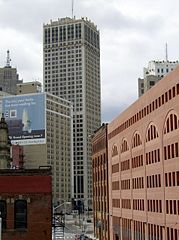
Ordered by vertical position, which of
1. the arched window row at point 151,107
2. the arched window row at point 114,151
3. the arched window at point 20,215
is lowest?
the arched window at point 20,215

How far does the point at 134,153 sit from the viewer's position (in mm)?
80812

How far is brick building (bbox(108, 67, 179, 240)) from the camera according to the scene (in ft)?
195

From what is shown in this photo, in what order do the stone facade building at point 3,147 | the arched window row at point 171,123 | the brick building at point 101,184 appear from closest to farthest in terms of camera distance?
the arched window row at point 171,123, the stone facade building at point 3,147, the brick building at point 101,184

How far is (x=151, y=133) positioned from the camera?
69.6 m

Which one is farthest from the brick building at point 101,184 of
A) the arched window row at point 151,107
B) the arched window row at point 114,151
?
the arched window row at point 151,107

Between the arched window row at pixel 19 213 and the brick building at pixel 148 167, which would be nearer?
the arched window row at pixel 19 213

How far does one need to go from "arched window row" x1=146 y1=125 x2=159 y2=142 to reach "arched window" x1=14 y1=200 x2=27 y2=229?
66.1 ft

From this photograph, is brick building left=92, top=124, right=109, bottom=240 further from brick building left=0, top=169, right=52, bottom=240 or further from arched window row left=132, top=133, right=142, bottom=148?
brick building left=0, top=169, right=52, bottom=240

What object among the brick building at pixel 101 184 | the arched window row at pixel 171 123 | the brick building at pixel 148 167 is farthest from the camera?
the brick building at pixel 101 184

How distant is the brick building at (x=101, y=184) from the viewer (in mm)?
106562

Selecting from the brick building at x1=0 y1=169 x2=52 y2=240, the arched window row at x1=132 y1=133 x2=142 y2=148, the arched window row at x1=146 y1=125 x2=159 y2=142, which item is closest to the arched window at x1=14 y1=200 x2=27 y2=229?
the brick building at x1=0 y1=169 x2=52 y2=240

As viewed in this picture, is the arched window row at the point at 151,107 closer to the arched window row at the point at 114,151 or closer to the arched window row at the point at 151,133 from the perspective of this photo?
the arched window row at the point at 151,133

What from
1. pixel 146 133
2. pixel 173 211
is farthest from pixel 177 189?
pixel 146 133

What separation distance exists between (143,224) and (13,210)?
82.8 feet
